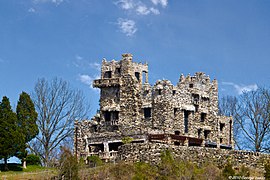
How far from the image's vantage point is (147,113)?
7288 centimetres

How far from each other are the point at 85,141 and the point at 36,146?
10086mm

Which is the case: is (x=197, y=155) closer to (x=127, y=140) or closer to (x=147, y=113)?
(x=127, y=140)

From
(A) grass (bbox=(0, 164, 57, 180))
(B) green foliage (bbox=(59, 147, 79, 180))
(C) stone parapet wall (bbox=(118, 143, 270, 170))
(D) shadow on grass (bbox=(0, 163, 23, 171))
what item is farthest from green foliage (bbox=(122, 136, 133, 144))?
(B) green foliage (bbox=(59, 147, 79, 180))

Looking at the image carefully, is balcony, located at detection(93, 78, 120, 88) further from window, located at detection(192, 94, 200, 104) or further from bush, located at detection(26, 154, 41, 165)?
bush, located at detection(26, 154, 41, 165)

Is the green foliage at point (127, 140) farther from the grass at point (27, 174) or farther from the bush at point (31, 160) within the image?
the bush at point (31, 160)

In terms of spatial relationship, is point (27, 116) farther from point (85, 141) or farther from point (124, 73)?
point (124, 73)

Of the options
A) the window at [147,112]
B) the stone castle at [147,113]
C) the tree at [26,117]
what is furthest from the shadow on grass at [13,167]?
the window at [147,112]

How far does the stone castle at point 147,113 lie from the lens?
70812mm

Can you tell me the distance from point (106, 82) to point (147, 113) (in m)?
6.01

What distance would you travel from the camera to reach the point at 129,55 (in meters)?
74.5

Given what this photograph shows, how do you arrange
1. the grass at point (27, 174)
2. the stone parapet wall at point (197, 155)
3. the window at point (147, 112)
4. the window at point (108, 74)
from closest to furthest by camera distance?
the grass at point (27, 174)
the stone parapet wall at point (197, 155)
the window at point (147, 112)
the window at point (108, 74)

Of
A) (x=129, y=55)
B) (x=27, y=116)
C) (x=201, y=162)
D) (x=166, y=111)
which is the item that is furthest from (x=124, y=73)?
(x=201, y=162)

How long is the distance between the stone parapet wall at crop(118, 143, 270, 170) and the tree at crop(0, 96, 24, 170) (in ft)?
37.1

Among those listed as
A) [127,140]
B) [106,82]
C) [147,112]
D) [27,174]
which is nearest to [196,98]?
[147,112]
